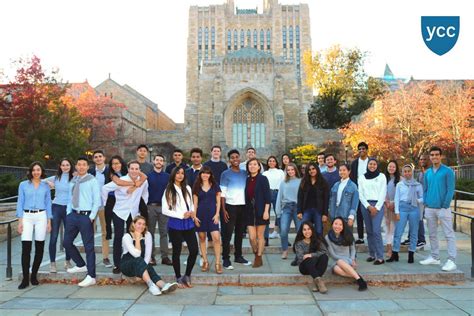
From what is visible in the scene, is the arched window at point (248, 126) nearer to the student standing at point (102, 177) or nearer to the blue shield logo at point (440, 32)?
the blue shield logo at point (440, 32)

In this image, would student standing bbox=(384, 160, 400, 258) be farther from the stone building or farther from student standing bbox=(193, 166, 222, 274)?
the stone building

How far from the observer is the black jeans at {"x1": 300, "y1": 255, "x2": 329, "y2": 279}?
18.6ft

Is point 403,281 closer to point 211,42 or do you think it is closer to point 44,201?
point 44,201

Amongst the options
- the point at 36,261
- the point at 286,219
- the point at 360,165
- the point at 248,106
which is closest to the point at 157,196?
the point at 36,261

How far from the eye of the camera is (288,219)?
7.22m

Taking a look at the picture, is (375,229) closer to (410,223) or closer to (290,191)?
(410,223)

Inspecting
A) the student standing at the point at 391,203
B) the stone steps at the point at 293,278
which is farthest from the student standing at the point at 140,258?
the student standing at the point at 391,203

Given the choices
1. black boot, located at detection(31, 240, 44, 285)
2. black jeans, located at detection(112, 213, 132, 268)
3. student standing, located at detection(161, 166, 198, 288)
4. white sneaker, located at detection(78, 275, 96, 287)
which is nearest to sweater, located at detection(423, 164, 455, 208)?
student standing, located at detection(161, 166, 198, 288)

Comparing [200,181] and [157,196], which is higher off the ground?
[200,181]

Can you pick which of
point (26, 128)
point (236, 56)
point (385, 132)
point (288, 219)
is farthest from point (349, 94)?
point (288, 219)

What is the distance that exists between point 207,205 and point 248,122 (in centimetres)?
3730

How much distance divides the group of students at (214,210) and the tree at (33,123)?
40.3 ft

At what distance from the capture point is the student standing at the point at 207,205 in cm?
621

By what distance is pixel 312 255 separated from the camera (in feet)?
19.0
